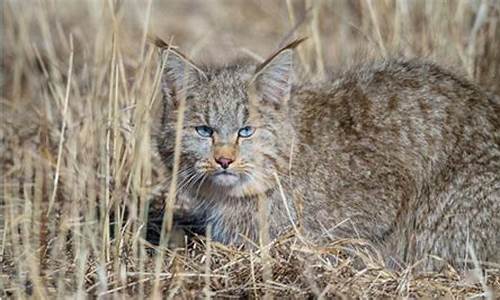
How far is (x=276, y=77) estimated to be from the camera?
15.7ft

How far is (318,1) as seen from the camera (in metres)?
6.19

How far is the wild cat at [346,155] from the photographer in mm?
4684

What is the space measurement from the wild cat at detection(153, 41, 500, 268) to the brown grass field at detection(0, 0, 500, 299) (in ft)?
0.53

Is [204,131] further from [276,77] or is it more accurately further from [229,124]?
[276,77]

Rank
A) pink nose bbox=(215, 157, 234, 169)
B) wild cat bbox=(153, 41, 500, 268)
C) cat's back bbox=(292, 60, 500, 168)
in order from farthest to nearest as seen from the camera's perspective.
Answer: cat's back bbox=(292, 60, 500, 168), wild cat bbox=(153, 41, 500, 268), pink nose bbox=(215, 157, 234, 169)

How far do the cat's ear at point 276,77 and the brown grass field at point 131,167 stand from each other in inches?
16.5

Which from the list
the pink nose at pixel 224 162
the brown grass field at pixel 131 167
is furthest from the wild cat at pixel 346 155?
the brown grass field at pixel 131 167

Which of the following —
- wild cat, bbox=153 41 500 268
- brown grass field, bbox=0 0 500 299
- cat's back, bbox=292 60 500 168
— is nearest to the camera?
brown grass field, bbox=0 0 500 299

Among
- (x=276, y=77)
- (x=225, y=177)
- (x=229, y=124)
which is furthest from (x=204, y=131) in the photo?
(x=276, y=77)

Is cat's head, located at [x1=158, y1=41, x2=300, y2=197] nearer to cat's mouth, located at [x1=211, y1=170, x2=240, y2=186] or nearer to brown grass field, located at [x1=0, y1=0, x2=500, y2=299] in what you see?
cat's mouth, located at [x1=211, y1=170, x2=240, y2=186]

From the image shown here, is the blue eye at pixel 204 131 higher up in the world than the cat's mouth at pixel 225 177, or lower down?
higher up

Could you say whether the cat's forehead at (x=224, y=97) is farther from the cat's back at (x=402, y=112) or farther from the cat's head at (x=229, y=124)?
the cat's back at (x=402, y=112)

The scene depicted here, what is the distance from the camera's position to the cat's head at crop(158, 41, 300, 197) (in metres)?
4.64

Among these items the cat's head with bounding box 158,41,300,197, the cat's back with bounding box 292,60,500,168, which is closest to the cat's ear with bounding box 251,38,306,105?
the cat's head with bounding box 158,41,300,197
